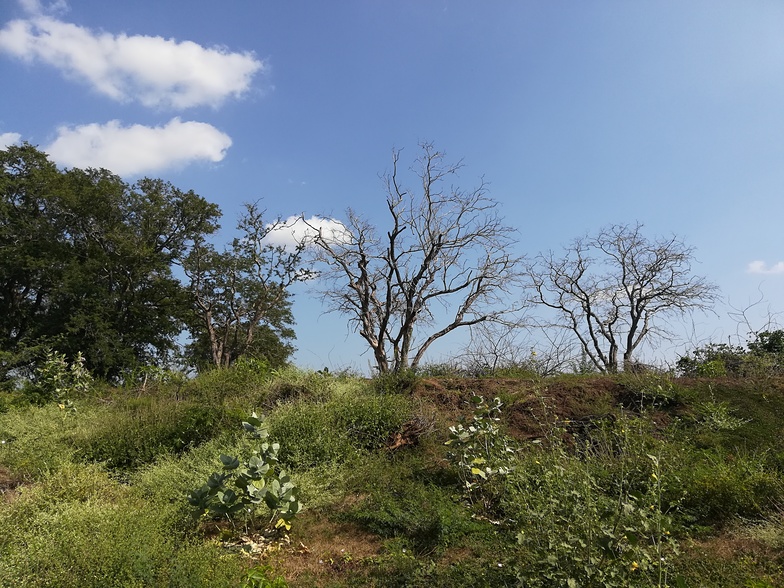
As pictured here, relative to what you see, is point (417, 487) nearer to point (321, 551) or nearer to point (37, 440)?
point (321, 551)

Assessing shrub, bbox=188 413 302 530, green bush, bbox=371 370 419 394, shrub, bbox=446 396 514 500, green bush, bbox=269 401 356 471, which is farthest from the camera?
green bush, bbox=371 370 419 394

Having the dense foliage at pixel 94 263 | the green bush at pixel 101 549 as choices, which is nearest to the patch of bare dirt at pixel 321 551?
the green bush at pixel 101 549

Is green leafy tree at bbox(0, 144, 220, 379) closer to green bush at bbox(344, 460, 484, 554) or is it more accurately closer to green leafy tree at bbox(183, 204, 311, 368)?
green leafy tree at bbox(183, 204, 311, 368)

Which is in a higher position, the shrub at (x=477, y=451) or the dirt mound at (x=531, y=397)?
the dirt mound at (x=531, y=397)

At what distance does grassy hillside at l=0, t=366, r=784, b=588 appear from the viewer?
3119mm

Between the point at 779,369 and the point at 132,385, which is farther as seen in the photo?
the point at 132,385

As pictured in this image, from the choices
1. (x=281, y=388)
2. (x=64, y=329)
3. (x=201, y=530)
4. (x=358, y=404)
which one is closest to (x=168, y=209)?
(x=64, y=329)

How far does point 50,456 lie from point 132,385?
4.72m

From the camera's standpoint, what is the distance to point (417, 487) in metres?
5.07

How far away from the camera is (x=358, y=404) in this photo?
683cm

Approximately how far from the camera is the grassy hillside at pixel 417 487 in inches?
123

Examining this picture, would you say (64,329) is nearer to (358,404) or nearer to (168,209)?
(168,209)

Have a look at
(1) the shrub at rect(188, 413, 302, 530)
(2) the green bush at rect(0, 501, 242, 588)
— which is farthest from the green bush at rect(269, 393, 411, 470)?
(2) the green bush at rect(0, 501, 242, 588)

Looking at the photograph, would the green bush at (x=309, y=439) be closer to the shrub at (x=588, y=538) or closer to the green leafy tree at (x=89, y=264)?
the shrub at (x=588, y=538)
